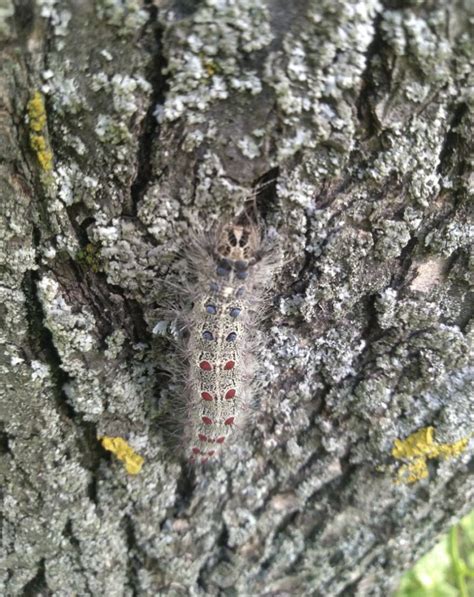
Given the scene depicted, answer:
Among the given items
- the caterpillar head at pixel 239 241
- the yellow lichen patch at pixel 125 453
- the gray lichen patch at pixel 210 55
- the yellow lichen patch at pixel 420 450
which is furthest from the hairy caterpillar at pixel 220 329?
the yellow lichen patch at pixel 420 450

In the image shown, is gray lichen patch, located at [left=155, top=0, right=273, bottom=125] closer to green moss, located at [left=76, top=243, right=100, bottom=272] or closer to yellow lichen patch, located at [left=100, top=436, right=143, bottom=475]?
green moss, located at [left=76, top=243, right=100, bottom=272]

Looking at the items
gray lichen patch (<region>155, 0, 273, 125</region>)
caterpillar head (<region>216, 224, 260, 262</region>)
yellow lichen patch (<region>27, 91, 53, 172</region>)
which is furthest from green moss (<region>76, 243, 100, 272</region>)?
gray lichen patch (<region>155, 0, 273, 125</region>)

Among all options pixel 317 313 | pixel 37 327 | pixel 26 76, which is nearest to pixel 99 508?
pixel 37 327

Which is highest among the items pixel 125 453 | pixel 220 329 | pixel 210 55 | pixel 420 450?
pixel 210 55

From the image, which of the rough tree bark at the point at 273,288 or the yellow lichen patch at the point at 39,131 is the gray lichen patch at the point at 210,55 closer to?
the rough tree bark at the point at 273,288

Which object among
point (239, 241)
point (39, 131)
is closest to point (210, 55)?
point (39, 131)

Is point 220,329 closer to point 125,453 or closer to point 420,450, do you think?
point 125,453

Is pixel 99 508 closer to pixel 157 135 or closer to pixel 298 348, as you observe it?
pixel 298 348
